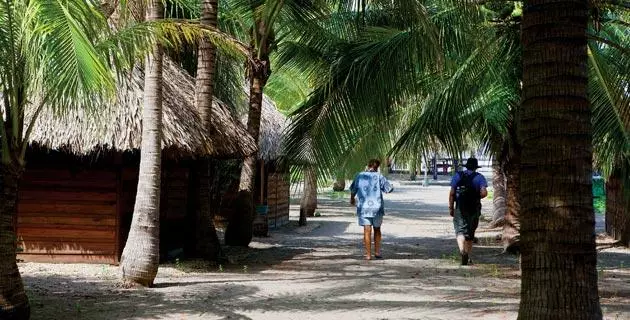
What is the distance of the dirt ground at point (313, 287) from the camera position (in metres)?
7.50

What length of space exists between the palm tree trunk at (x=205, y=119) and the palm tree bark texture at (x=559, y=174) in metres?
7.40

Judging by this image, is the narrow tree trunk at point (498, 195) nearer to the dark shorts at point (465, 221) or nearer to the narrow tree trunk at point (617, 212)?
the narrow tree trunk at point (617, 212)

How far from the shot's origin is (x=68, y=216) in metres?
11.4

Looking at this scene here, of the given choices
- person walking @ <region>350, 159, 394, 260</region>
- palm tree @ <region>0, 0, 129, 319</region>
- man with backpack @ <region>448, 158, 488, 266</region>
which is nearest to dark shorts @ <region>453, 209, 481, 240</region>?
man with backpack @ <region>448, 158, 488, 266</region>

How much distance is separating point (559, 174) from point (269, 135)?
14222 mm

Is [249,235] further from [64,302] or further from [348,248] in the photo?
[64,302]

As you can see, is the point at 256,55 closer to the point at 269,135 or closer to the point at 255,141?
the point at 255,141

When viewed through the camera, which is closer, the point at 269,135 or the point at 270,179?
the point at 269,135

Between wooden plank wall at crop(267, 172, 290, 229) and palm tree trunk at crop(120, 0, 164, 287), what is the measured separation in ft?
32.7

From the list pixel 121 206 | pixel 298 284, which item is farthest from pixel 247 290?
pixel 121 206

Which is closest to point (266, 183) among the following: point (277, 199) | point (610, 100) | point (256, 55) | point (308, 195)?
point (277, 199)

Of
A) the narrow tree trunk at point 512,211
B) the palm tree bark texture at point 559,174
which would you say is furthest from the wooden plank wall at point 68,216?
the palm tree bark texture at point 559,174

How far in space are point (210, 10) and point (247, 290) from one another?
4.18 meters

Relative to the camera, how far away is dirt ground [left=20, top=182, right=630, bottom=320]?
7.50 meters
